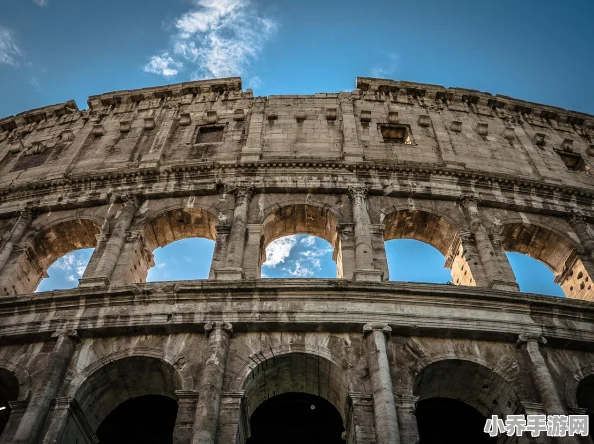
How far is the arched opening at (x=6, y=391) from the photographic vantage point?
33.6 ft

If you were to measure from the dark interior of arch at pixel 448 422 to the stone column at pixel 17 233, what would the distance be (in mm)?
10747

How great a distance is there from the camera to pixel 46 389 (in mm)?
9250

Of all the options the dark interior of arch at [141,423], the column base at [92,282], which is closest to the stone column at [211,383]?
the dark interior of arch at [141,423]

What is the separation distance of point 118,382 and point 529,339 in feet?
26.9

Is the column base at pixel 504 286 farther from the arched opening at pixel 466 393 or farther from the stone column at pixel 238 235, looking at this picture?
the stone column at pixel 238 235

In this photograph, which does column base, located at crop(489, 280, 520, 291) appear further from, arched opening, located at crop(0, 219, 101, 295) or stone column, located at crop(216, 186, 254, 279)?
arched opening, located at crop(0, 219, 101, 295)

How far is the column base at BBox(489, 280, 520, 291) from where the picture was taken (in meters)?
11.4

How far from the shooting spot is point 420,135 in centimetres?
1694

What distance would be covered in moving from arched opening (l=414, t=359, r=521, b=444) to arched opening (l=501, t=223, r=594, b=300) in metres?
4.70

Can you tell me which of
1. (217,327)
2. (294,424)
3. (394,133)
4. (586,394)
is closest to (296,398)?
(294,424)

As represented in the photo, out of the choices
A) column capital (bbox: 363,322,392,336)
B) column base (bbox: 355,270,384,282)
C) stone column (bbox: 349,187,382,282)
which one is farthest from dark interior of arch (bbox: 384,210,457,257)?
column capital (bbox: 363,322,392,336)

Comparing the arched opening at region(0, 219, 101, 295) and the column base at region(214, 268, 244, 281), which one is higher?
the arched opening at region(0, 219, 101, 295)

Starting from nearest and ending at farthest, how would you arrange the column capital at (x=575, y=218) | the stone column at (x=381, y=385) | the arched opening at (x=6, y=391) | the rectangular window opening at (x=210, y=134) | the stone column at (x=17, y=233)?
the stone column at (x=381, y=385)
the arched opening at (x=6, y=391)
the stone column at (x=17, y=233)
the column capital at (x=575, y=218)
the rectangular window opening at (x=210, y=134)

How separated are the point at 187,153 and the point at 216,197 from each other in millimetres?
2821
